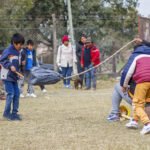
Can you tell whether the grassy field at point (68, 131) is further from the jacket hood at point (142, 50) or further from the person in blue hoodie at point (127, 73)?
the jacket hood at point (142, 50)

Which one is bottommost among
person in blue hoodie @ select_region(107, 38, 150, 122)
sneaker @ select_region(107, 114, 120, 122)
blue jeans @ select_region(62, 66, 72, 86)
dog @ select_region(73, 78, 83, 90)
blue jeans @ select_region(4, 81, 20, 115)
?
dog @ select_region(73, 78, 83, 90)

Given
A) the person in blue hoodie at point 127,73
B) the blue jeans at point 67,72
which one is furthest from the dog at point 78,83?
the person in blue hoodie at point 127,73

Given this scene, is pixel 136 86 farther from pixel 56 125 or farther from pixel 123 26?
pixel 123 26

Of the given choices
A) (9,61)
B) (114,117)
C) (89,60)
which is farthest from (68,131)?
(89,60)

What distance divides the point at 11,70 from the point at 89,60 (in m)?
7.81

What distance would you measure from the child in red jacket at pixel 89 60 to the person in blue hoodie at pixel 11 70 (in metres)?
7.29

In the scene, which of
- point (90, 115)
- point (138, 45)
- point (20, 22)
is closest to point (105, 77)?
point (20, 22)

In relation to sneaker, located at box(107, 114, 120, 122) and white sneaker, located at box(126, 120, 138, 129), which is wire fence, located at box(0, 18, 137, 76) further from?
white sneaker, located at box(126, 120, 138, 129)

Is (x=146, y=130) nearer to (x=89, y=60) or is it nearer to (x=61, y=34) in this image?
(x=89, y=60)

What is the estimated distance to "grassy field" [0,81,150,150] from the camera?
6645 millimetres

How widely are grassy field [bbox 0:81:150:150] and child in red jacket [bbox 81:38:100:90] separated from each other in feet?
16.2

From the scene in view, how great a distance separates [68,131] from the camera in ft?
25.4

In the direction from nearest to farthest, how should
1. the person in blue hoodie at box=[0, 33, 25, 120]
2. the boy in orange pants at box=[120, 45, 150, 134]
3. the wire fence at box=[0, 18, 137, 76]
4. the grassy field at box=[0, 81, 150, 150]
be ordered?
the grassy field at box=[0, 81, 150, 150], the boy in orange pants at box=[120, 45, 150, 134], the person in blue hoodie at box=[0, 33, 25, 120], the wire fence at box=[0, 18, 137, 76]

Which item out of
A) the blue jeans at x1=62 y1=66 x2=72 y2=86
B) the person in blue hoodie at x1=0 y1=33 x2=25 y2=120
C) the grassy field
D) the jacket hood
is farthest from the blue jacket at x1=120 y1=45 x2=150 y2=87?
the blue jeans at x1=62 y1=66 x2=72 y2=86
